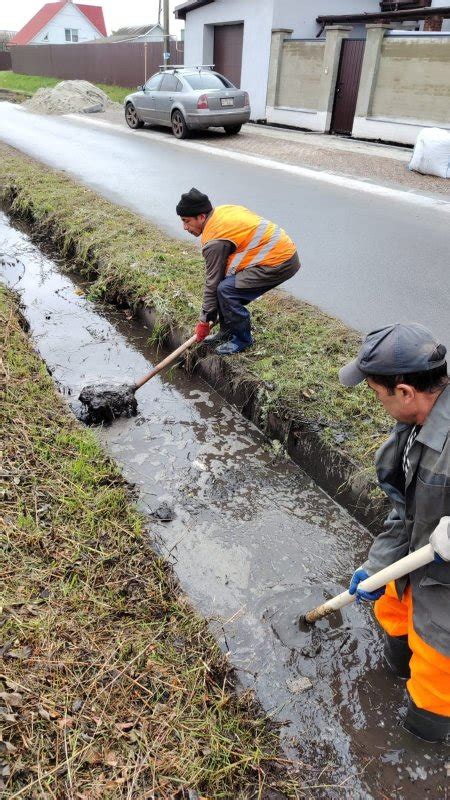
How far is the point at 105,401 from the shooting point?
4.16 m

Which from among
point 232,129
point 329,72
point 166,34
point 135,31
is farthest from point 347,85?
point 135,31

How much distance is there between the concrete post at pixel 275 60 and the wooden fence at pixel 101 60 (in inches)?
327

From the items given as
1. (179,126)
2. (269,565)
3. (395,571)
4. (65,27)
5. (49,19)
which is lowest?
(269,565)

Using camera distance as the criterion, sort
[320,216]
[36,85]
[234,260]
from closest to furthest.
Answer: [234,260]
[320,216]
[36,85]

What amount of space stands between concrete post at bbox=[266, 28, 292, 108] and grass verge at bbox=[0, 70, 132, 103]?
958 cm

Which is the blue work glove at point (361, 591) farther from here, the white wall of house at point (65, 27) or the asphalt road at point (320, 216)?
the white wall of house at point (65, 27)

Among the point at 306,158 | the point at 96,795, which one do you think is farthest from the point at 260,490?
the point at 306,158

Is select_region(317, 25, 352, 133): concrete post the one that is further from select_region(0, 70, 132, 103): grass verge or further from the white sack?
select_region(0, 70, 132, 103): grass verge

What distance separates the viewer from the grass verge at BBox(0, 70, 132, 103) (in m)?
26.6

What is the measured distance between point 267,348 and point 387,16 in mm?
18116

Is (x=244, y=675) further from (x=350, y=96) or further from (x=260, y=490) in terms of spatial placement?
(x=350, y=96)

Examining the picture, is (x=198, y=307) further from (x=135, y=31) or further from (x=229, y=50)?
(x=135, y=31)

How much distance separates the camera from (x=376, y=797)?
209cm

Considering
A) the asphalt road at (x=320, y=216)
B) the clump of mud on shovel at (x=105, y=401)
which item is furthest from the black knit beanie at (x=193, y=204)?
the asphalt road at (x=320, y=216)
